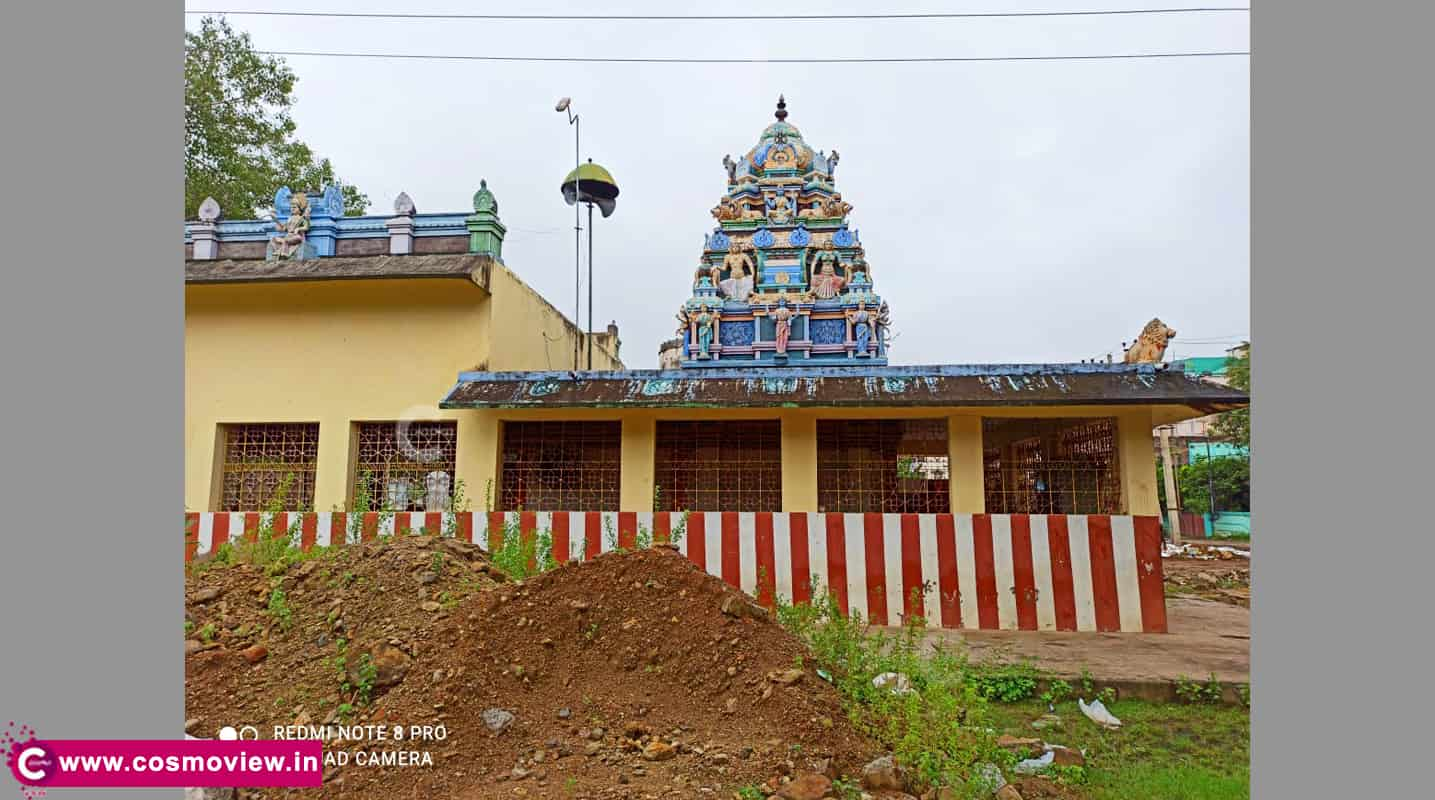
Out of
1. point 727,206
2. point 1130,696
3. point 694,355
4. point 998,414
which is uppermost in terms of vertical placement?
point 727,206

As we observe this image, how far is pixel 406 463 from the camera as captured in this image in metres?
10.3

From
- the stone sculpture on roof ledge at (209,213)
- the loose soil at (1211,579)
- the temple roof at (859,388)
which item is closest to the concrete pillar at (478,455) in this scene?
the temple roof at (859,388)

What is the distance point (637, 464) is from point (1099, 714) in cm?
628

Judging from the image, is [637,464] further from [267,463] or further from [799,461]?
[267,463]

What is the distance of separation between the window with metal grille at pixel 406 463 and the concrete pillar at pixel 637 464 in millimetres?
2325

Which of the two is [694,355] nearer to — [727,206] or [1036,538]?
[727,206]

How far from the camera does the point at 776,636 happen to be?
4.47 m

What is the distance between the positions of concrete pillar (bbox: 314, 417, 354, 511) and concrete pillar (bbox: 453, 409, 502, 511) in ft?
5.06

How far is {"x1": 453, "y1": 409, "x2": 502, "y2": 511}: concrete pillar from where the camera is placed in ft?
32.3

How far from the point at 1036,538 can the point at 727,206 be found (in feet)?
29.2

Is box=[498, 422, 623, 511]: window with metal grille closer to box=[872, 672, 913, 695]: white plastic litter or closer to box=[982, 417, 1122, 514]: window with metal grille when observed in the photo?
box=[982, 417, 1122, 514]: window with metal grille

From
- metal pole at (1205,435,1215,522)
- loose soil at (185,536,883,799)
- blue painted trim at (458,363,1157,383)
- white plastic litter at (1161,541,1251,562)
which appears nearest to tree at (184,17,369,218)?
blue painted trim at (458,363,1157,383)

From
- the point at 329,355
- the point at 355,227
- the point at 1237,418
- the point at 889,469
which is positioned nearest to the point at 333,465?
the point at 329,355
